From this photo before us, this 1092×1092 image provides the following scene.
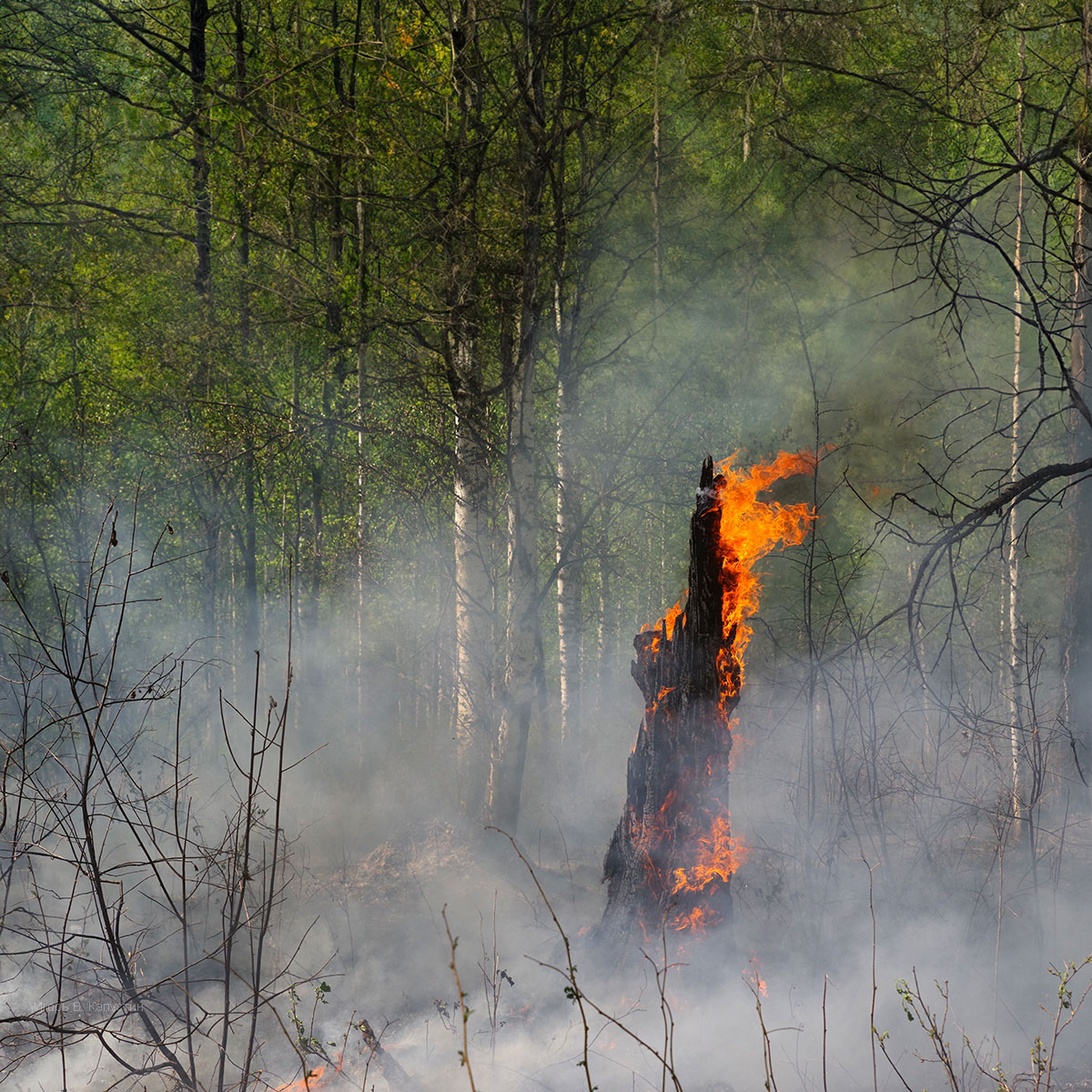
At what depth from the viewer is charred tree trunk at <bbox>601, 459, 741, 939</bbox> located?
6.08 m

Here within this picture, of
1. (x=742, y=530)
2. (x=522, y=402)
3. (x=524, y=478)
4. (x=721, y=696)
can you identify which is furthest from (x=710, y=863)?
(x=522, y=402)

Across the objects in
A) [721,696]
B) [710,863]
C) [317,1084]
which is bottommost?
[317,1084]

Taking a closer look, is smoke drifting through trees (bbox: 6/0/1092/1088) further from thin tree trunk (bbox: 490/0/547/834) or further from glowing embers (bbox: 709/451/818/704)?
glowing embers (bbox: 709/451/818/704)

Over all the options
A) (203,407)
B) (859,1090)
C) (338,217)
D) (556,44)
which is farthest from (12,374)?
(859,1090)

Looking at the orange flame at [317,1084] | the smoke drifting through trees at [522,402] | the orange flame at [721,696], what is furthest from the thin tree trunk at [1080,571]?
the orange flame at [317,1084]

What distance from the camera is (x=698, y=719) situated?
20.2 ft

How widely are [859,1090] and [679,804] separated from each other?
1.92 m

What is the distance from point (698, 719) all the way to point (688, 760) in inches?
11.5

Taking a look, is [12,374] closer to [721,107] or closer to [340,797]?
[340,797]

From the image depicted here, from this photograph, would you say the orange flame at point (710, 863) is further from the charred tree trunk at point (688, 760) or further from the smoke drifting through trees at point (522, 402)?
the smoke drifting through trees at point (522, 402)

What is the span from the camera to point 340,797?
12.5 metres

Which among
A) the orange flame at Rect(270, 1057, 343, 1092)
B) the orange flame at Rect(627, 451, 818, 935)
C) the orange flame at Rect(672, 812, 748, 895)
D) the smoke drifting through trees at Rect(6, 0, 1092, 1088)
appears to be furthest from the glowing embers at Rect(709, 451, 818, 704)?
the orange flame at Rect(270, 1057, 343, 1092)

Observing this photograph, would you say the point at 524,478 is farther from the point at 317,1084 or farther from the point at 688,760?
the point at 317,1084

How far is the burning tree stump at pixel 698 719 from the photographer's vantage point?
593cm
